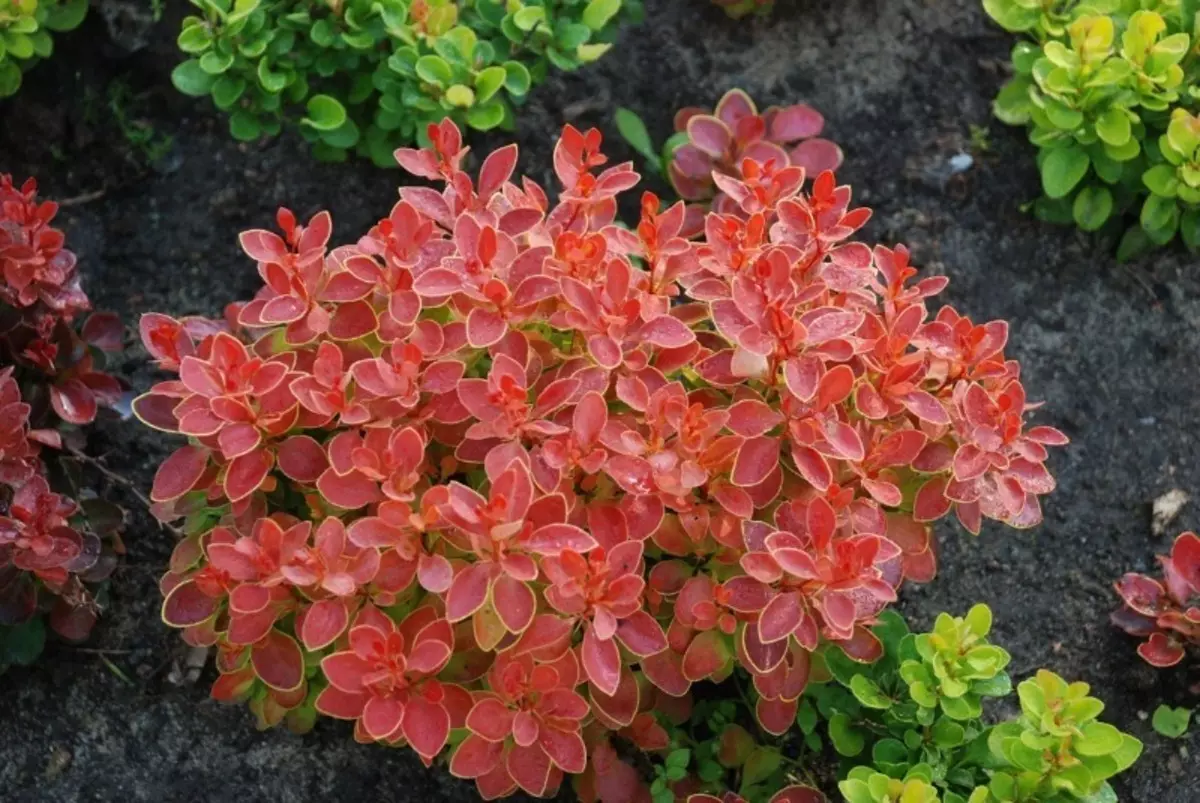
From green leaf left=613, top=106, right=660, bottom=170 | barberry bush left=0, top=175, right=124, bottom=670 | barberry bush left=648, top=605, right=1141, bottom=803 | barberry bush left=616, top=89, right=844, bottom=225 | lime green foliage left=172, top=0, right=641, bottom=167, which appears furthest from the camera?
green leaf left=613, top=106, right=660, bottom=170

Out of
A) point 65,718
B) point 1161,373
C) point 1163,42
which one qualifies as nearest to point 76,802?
point 65,718

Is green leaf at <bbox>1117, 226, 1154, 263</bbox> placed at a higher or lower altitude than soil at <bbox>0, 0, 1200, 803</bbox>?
higher

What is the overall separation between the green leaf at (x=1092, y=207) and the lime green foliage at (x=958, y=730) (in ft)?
3.83

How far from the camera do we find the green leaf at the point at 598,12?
273cm

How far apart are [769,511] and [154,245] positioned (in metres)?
1.72

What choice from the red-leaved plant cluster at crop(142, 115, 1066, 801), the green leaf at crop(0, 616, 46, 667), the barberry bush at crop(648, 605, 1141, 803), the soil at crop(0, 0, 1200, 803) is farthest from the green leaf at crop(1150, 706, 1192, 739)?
the green leaf at crop(0, 616, 46, 667)

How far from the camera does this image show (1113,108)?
270 centimetres

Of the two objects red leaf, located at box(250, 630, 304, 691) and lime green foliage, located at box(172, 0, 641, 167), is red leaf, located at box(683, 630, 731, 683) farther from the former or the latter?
lime green foliage, located at box(172, 0, 641, 167)

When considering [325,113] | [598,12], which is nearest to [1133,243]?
[598,12]

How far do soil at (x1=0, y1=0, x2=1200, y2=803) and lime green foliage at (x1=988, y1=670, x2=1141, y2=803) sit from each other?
441 mm

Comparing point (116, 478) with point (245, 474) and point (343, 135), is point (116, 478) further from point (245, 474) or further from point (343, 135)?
point (343, 135)

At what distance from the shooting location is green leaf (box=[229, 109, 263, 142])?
9.08 ft

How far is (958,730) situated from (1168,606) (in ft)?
1.97

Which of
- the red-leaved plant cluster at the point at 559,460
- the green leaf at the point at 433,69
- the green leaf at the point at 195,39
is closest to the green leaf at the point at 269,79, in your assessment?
the green leaf at the point at 195,39
